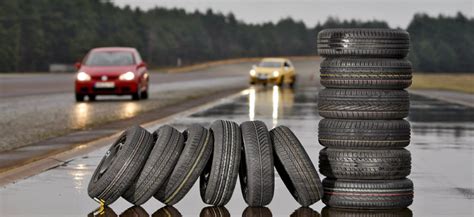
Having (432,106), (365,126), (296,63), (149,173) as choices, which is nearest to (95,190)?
(149,173)

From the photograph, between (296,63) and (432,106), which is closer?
(432,106)

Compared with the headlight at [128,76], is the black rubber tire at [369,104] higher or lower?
higher

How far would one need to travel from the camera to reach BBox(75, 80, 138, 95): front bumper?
37312mm

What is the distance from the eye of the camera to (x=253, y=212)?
33.0ft

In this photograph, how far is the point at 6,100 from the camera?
40.0 m

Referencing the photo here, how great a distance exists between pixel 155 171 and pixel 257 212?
0.95 meters

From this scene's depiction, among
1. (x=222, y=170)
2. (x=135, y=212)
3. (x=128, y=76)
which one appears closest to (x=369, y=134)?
(x=222, y=170)

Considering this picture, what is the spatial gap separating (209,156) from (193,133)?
284mm

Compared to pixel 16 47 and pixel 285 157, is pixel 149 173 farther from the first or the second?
pixel 16 47

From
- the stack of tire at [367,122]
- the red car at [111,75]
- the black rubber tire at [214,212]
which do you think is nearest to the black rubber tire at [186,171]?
the black rubber tire at [214,212]

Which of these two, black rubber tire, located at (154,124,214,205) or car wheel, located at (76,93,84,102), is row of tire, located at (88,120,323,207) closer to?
black rubber tire, located at (154,124,214,205)

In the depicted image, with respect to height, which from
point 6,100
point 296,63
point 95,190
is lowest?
point 296,63

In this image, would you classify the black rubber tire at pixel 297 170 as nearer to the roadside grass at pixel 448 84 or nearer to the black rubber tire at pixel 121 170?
the black rubber tire at pixel 121 170

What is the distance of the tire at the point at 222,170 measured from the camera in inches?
400
